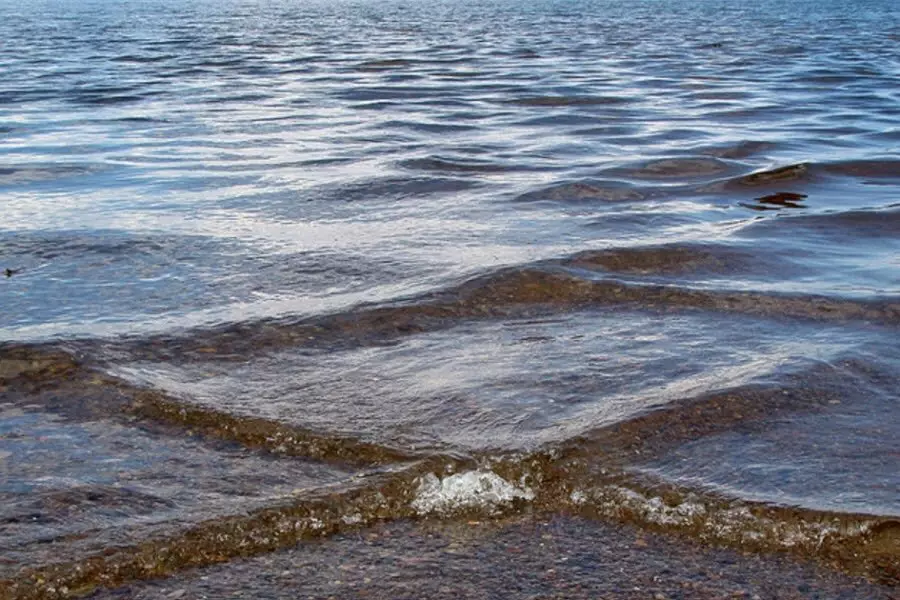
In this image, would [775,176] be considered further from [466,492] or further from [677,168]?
[466,492]

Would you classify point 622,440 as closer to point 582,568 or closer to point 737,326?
point 582,568

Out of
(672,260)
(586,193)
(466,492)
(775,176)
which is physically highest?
(466,492)

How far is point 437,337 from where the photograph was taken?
192 inches

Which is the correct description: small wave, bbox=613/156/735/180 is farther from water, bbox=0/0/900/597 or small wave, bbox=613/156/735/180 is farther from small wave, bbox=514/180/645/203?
small wave, bbox=514/180/645/203

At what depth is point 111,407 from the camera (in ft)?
13.3

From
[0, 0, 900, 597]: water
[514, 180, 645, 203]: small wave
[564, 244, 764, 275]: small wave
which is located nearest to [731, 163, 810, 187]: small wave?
[0, 0, 900, 597]: water

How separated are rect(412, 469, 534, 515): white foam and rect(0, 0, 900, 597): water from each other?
11mm

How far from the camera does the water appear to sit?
3.32 metres

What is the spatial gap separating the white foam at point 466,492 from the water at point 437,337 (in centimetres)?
1

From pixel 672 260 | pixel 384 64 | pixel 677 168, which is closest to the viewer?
pixel 672 260

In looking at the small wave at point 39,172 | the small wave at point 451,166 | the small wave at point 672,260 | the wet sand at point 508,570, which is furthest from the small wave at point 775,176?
the wet sand at point 508,570

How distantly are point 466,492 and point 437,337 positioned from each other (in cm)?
152

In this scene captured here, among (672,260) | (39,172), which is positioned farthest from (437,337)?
(39,172)

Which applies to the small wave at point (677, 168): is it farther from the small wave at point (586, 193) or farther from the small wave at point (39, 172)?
the small wave at point (39, 172)
